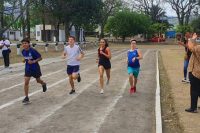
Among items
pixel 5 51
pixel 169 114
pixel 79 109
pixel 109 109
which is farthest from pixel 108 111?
pixel 5 51

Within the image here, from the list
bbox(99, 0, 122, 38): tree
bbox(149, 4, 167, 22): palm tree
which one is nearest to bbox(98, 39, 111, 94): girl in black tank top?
bbox(99, 0, 122, 38): tree

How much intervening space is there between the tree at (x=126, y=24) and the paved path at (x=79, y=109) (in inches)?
2565

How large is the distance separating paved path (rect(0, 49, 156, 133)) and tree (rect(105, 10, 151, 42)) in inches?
2565

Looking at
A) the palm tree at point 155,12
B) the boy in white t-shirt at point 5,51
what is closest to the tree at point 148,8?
the palm tree at point 155,12

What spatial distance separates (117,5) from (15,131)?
8211cm

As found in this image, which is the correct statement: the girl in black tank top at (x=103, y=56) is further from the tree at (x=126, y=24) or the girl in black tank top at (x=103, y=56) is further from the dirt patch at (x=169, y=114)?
the tree at (x=126, y=24)

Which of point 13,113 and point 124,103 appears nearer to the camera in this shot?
point 13,113

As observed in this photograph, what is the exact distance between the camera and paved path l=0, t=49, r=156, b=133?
9.23 metres

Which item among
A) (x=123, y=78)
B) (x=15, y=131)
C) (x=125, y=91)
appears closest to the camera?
(x=15, y=131)

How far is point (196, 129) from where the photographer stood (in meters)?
9.10

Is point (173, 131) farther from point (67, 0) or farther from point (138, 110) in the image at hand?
point (67, 0)

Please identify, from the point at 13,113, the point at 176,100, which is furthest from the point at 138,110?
the point at 13,113

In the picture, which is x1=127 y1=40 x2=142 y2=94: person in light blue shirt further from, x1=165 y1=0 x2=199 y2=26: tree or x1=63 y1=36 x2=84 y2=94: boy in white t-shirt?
x1=165 y1=0 x2=199 y2=26: tree

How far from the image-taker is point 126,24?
8156cm
